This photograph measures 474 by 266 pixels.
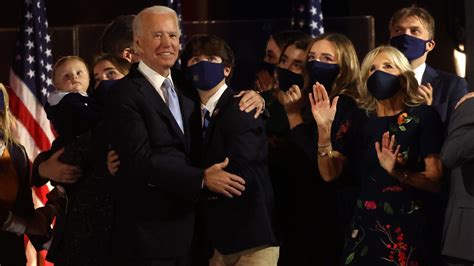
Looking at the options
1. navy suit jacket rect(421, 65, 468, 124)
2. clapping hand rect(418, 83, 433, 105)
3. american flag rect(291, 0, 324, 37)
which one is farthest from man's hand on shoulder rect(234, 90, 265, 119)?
american flag rect(291, 0, 324, 37)

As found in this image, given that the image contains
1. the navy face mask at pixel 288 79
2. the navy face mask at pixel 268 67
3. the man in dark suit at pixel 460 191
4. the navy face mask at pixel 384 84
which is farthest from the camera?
the navy face mask at pixel 268 67

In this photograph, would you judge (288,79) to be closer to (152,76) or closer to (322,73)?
(322,73)

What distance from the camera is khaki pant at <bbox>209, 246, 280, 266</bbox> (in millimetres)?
4926

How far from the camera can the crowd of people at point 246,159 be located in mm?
4785

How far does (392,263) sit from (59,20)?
4.43 meters

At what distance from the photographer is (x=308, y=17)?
7.07 meters

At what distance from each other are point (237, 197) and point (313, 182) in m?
0.75

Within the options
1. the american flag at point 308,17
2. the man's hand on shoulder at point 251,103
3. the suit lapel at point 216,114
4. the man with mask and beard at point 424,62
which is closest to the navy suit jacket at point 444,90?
the man with mask and beard at point 424,62

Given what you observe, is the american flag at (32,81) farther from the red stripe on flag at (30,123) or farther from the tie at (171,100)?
the tie at (171,100)

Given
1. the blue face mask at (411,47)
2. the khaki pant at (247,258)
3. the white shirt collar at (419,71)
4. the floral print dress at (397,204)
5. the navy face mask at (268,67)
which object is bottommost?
the khaki pant at (247,258)

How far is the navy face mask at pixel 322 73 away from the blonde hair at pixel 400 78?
0.21 metres

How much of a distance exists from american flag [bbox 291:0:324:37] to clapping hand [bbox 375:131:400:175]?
80.1 inches

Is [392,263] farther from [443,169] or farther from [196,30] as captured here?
[196,30]

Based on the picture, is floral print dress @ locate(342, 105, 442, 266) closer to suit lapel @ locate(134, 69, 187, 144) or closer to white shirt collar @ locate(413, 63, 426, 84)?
white shirt collar @ locate(413, 63, 426, 84)
